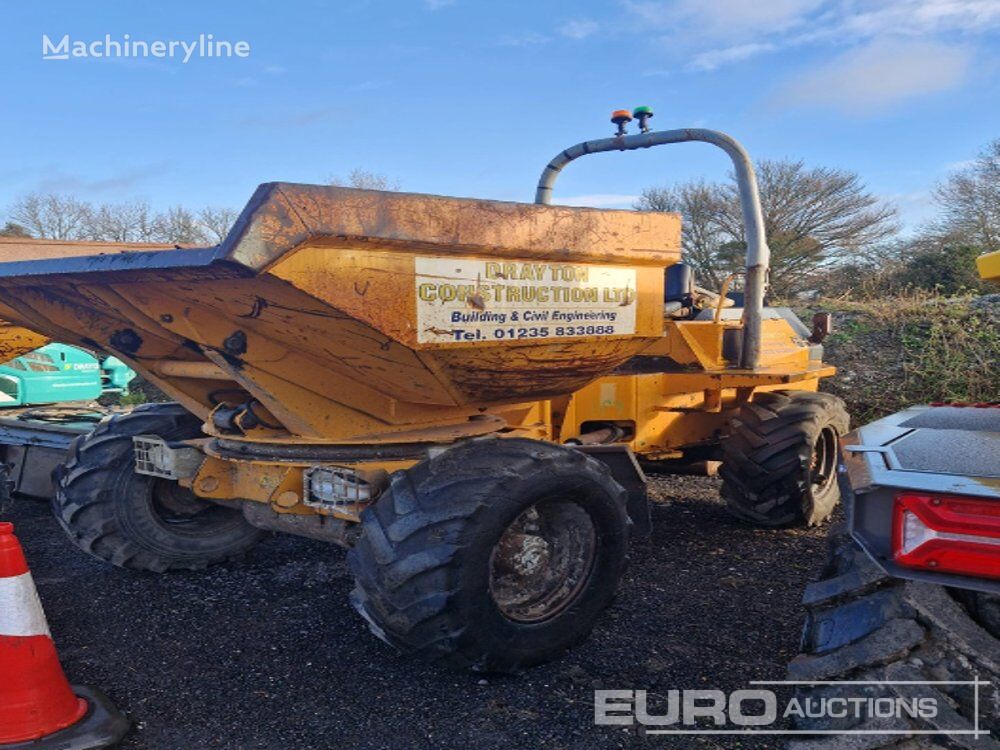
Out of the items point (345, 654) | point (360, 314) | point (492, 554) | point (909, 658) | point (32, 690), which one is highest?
point (360, 314)

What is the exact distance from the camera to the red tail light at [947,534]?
5.04ft

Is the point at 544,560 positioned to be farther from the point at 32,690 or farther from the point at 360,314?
the point at 32,690

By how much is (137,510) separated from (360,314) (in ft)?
7.54

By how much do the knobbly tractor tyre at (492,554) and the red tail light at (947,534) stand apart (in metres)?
1.52

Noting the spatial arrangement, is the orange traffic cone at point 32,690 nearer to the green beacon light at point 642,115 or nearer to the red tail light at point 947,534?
the red tail light at point 947,534

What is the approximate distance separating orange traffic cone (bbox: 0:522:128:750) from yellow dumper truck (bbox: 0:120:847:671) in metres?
0.96

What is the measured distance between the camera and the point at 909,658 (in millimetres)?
1613

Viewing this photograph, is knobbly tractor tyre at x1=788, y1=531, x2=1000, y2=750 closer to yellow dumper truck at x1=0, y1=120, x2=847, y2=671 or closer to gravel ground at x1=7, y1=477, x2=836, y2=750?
gravel ground at x1=7, y1=477, x2=836, y2=750

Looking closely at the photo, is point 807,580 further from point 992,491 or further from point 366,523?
point 992,491

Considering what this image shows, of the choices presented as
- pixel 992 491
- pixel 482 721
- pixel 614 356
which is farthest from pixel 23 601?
pixel 992 491

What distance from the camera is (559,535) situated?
11.0 feet

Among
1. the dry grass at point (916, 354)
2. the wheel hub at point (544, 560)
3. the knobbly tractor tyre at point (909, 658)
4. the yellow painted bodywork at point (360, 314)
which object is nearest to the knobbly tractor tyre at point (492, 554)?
the wheel hub at point (544, 560)

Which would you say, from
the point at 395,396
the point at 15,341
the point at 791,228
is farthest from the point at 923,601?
the point at 791,228

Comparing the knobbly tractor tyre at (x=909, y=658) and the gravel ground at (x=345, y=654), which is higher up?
the knobbly tractor tyre at (x=909, y=658)
